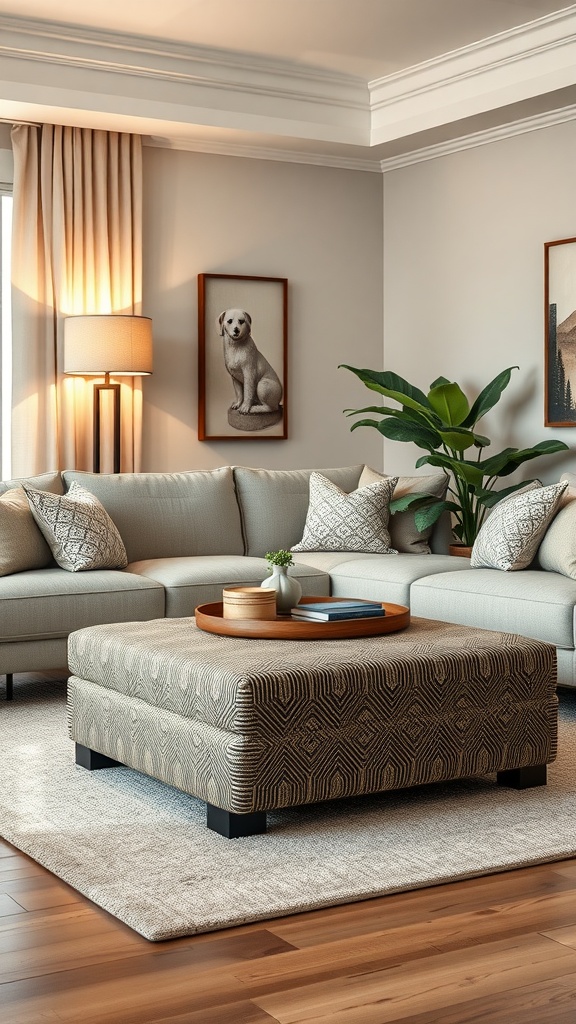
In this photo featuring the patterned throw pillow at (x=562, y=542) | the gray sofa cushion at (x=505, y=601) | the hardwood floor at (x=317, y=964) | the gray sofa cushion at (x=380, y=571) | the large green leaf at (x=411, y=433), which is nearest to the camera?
the hardwood floor at (x=317, y=964)

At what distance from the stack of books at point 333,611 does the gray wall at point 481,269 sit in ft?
9.04

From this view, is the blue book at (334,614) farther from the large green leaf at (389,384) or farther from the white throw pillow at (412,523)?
the large green leaf at (389,384)

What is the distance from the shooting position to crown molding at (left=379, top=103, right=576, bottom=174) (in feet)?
19.3

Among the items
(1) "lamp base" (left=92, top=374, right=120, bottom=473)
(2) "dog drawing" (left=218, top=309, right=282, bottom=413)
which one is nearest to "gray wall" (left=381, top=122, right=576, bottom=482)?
(2) "dog drawing" (left=218, top=309, right=282, bottom=413)

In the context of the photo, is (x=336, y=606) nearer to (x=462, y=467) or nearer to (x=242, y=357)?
(x=462, y=467)

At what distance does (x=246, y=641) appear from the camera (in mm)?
3258

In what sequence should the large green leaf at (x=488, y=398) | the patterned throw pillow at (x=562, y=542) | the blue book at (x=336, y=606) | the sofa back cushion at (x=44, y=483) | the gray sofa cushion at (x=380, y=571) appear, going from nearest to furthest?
the blue book at (x=336, y=606), the patterned throw pillow at (x=562, y=542), the gray sofa cushion at (x=380, y=571), the sofa back cushion at (x=44, y=483), the large green leaf at (x=488, y=398)

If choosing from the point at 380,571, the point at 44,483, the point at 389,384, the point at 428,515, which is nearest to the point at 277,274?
the point at 389,384

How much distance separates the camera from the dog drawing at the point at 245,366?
21.7 ft

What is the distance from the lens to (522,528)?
15.6 feet

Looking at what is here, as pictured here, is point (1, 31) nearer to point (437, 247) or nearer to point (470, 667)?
point (437, 247)

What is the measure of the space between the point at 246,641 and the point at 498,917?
1116 millimetres

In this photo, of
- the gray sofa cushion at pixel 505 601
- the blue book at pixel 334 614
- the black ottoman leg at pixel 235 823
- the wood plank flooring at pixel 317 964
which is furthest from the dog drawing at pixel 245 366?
the wood plank flooring at pixel 317 964

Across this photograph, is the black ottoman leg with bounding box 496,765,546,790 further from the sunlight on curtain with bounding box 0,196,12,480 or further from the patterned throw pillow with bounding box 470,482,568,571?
the sunlight on curtain with bounding box 0,196,12,480
